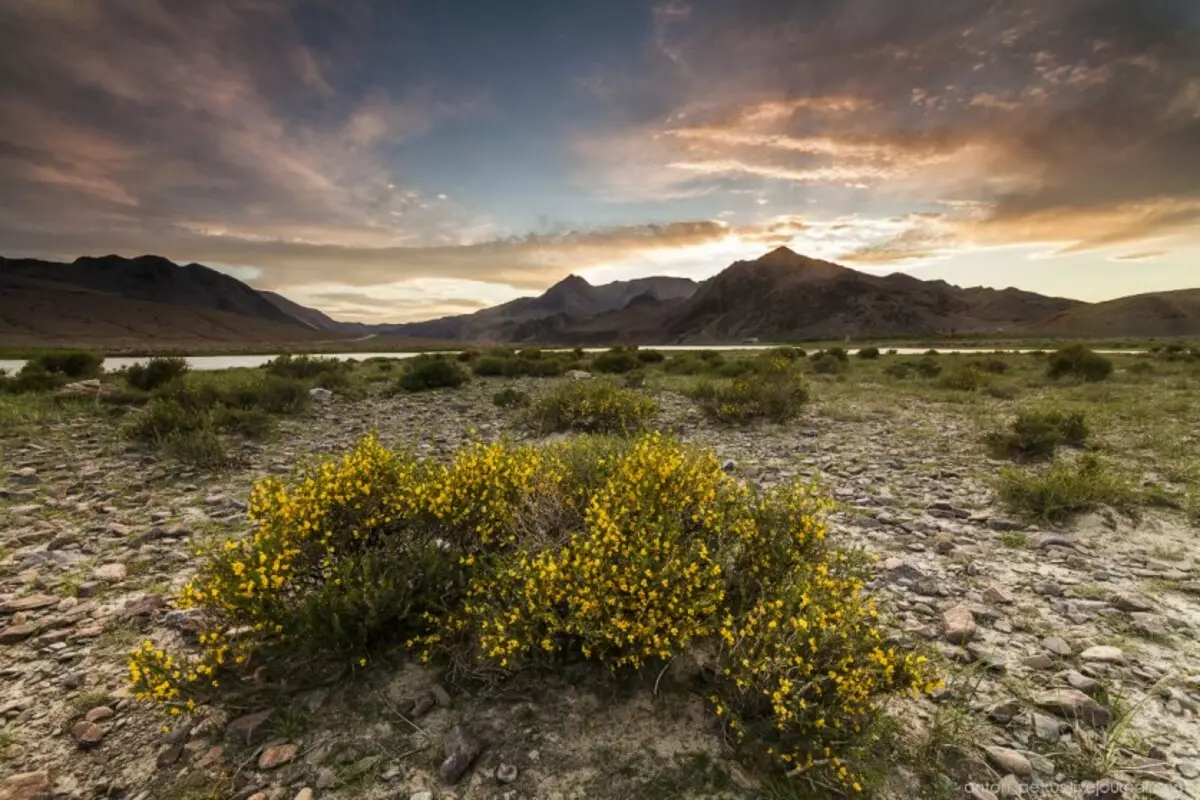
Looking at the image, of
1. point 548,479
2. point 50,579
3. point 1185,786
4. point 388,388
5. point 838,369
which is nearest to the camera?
point 1185,786

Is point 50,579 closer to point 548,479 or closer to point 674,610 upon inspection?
point 548,479

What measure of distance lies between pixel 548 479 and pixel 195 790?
3.32 meters

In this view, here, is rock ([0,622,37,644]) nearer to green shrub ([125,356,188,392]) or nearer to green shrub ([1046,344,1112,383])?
green shrub ([125,356,188,392])

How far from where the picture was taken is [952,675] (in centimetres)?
442

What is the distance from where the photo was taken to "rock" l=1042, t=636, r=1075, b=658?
4.71 metres

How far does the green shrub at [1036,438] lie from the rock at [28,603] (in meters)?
15.2

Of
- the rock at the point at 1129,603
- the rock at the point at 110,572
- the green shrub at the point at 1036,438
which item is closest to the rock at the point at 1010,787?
the rock at the point at 1129,603

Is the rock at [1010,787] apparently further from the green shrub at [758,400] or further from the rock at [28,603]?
the green shrub at [758,400]

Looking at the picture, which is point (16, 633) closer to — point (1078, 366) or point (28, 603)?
point (28, 603)

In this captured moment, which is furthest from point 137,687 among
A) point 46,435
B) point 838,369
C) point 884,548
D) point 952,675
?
point 838,369

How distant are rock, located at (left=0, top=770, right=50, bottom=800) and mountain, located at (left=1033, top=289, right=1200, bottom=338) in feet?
702

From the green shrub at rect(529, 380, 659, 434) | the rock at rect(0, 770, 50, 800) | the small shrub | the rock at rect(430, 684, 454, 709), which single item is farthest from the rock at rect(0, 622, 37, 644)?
the small shrub

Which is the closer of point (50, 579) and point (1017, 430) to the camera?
point (50, 579)

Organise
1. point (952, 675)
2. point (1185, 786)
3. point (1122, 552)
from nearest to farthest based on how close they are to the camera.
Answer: point (1185, 786) → point (952, 675) → point (1122, 552)
